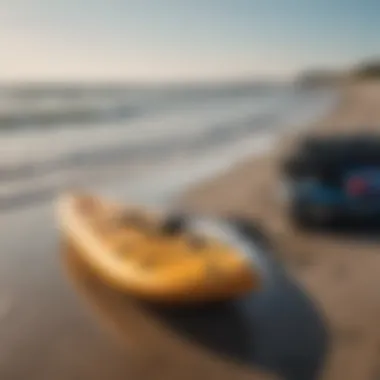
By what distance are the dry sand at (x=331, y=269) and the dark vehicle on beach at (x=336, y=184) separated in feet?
0.44

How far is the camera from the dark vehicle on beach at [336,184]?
3783mm

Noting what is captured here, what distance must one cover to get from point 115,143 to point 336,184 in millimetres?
5841

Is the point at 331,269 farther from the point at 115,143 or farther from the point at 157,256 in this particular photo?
the point at 115,143

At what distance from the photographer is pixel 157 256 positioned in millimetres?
2965

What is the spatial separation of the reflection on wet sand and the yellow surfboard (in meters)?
0.07

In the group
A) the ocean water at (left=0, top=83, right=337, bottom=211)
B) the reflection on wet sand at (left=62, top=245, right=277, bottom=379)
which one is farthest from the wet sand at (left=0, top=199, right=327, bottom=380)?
the ocean water at (left=0, top=83, right=337, bottom=211)

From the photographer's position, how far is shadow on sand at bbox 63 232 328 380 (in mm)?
2357

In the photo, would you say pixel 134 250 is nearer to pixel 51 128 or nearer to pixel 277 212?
pixel 277 212

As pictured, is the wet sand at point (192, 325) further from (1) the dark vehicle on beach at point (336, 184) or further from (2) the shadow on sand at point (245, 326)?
(1) the dark vehicle on beach at point (336, 184)

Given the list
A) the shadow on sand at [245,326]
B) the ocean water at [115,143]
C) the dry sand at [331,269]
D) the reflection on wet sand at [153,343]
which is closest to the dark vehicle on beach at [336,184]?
the dry sand at [331,269]

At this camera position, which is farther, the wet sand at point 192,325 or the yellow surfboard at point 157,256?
the yellow surfboard at point 157,256

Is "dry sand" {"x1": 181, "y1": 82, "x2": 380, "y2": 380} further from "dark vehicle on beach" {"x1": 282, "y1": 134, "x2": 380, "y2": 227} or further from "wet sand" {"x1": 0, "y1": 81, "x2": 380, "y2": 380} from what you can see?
"dark vehicle on beach" {"x1": 282, "y1": 134, "x2": 380, "y2": 227}

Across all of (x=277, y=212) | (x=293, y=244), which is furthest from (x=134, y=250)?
(x=277, y=212)

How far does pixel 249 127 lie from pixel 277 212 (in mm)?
7871
